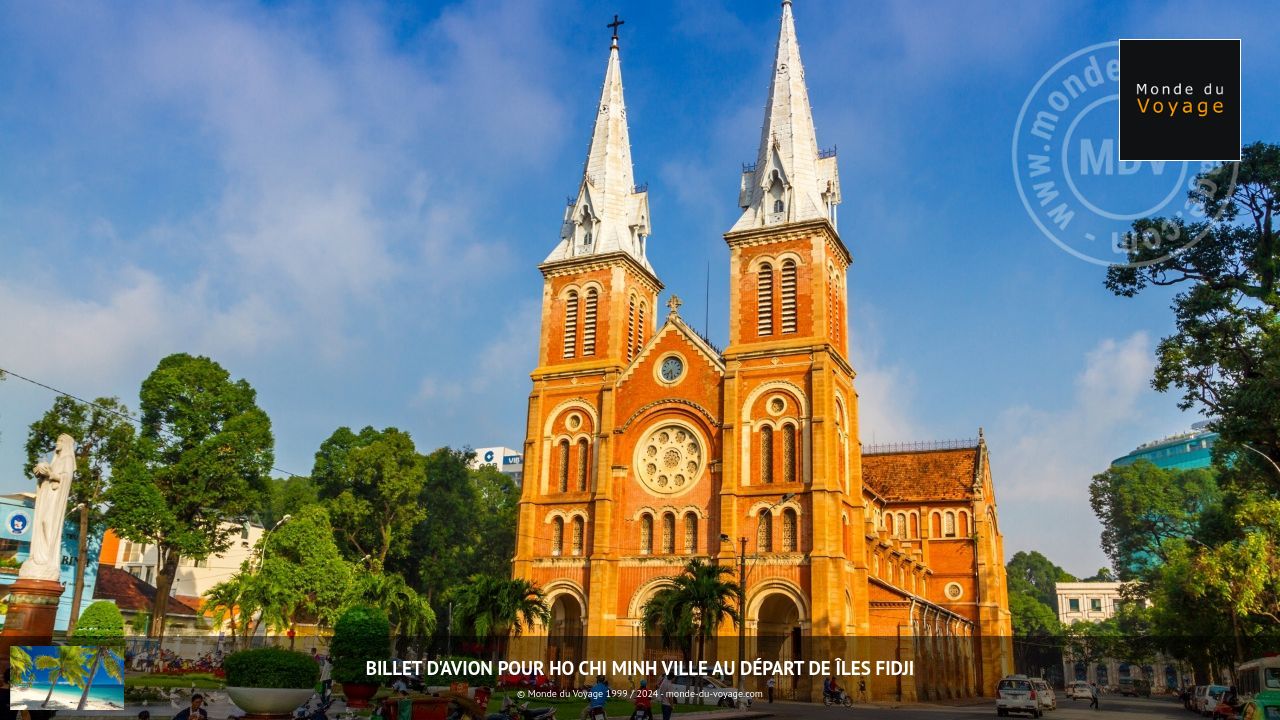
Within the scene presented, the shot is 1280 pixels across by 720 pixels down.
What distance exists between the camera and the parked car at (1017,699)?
3625 centimetres

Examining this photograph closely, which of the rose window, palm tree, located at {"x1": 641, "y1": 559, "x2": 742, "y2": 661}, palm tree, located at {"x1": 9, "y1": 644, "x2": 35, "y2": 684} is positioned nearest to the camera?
palm tree, located at {"x1": 9, "y1": 644, "x2": 35, "y2": 684}

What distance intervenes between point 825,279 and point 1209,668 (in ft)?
137

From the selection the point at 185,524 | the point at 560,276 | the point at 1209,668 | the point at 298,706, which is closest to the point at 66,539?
the point at 185,524

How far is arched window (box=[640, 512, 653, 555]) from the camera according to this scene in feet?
158

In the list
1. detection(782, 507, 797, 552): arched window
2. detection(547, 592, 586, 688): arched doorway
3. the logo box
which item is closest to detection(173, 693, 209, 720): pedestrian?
the logo box

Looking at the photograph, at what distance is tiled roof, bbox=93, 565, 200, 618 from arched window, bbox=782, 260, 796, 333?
40179mm

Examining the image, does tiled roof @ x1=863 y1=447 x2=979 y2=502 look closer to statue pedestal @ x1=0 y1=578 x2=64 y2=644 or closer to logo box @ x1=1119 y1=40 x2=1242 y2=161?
logo box @ x1=1119 y1=40 x2=1242 y2=161

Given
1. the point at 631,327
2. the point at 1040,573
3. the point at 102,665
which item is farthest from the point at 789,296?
the point at 1040,573

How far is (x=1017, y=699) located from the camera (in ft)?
119

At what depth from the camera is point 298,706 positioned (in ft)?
70.7

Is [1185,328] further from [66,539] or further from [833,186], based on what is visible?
[66,539]

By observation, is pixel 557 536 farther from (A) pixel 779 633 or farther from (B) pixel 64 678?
(B) pixel 64 678

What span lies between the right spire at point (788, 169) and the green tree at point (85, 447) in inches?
1269

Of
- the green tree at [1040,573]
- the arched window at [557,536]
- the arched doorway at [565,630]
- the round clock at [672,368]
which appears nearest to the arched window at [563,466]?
the arched window at [557,536]
